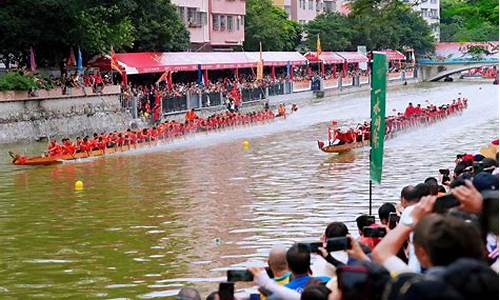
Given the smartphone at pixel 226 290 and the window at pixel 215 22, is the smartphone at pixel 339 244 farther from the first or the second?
the window at pixel 215 22

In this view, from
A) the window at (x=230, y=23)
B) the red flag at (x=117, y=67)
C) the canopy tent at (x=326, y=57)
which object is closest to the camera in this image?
the red flag at (x=117, y=67)

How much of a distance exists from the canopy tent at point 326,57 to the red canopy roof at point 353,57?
119 centimetres

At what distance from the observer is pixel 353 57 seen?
7612cm

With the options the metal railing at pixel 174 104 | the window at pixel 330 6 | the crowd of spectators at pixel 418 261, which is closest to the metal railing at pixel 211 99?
the metal railing at pixel 174 104

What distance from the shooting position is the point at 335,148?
27.9 metres

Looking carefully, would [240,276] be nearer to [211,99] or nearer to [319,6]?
[211,99]

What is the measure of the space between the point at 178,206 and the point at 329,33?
2367 inches

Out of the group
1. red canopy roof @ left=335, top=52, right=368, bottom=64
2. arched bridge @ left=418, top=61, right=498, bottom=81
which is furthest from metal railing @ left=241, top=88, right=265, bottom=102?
arched bridge @ left=418, top=61, right=498, bottom=81

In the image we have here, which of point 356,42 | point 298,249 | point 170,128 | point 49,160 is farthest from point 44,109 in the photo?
point 356,42

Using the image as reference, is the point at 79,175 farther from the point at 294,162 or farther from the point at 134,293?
the point at 134,293

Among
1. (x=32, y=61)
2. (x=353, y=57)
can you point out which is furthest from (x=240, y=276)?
(x=353, y=57)

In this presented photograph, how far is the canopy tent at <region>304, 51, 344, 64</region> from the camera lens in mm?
68681

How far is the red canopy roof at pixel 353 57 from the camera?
7451 cm

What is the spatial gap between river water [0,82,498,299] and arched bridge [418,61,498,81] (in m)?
50.1
